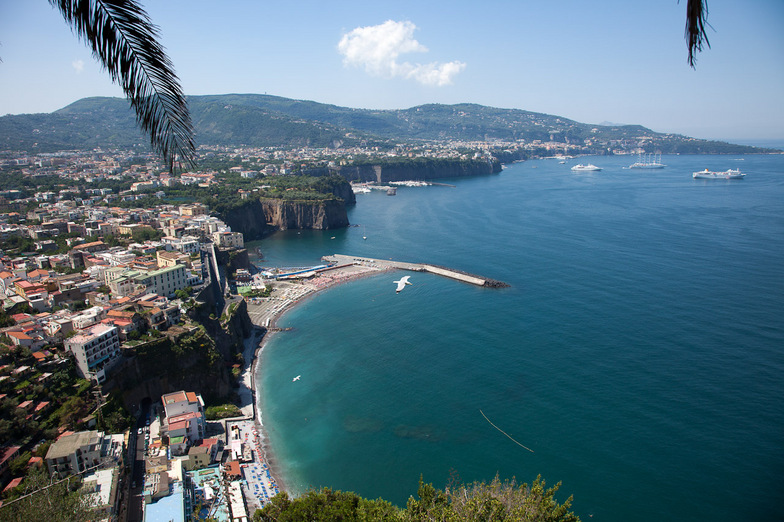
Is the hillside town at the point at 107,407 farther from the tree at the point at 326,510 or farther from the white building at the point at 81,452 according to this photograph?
the tree at the point at 326,510

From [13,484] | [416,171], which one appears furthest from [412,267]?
[416,171]

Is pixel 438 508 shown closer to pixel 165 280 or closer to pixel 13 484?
pixel 13 484

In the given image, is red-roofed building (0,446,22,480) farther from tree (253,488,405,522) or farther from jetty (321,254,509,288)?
jetty (321,254,509,288)

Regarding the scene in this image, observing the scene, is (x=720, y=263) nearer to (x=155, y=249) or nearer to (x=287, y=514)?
(x=287, y=514)

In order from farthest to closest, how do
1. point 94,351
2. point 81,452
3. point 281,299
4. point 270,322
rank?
point 281,299 → point 270,322 → point 94,351 → point 81,452

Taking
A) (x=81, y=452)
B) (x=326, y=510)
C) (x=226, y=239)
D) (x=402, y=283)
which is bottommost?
(x=402, y=283)

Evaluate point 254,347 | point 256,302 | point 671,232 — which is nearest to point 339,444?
point 254,347

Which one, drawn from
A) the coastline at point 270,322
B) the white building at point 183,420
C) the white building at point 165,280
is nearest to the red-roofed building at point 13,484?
the white building at point 183,420
